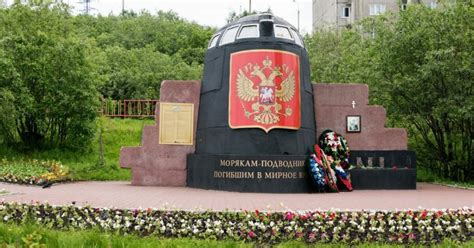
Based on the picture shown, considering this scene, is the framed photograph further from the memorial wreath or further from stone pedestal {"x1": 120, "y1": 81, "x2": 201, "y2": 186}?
stone pedestal {"x1": 120, "y1": 81, "x2": 201, "y2": 186}

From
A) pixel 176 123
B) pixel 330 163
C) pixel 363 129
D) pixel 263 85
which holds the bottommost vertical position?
pixel 330 163

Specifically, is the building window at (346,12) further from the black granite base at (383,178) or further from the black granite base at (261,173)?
the black granite base at (261,173)

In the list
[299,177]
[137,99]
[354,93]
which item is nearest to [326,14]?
[137,99]

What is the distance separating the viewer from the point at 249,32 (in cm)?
1404

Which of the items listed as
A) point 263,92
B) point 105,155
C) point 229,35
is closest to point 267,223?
point 263,92

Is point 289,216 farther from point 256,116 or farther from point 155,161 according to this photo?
point 155,161

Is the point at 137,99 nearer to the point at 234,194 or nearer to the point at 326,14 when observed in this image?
the point at 234,194

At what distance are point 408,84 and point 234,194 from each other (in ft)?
26.8

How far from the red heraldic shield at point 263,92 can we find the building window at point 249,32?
58cm

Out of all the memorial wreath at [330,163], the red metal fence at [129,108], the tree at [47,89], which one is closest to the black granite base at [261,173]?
the memorial wreath at [330,163]

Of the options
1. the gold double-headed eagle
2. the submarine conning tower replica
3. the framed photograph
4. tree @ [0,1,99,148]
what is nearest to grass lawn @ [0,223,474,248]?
the submarine conning tower replica

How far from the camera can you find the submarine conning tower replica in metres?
12.7

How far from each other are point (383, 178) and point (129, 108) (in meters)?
18.5

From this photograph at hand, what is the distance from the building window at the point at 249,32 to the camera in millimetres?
13922
